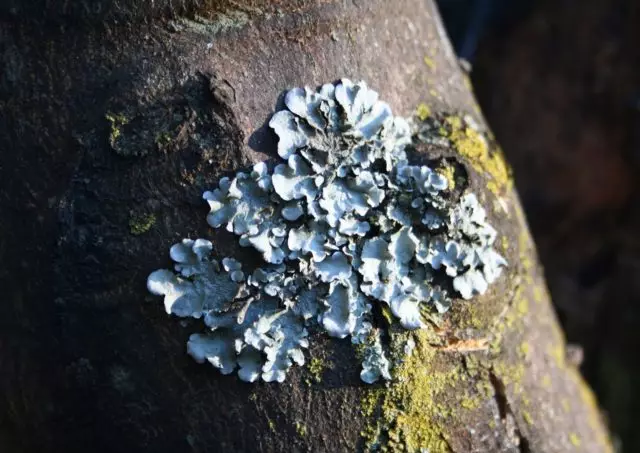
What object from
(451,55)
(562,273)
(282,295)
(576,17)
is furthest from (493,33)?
(282,295)

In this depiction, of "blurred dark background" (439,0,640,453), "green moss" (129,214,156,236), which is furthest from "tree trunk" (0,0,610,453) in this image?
"blurred dark background" (439,0,640,453)

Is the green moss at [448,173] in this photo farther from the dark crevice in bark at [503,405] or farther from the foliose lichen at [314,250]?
the dark crevice in bark at [503,405]

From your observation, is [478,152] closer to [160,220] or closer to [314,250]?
[314,250]

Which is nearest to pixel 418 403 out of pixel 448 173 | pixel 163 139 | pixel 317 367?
pixel 317 367

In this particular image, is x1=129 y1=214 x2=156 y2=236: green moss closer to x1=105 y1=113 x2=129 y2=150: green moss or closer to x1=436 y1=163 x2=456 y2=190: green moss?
x1=105 y1=113 x2=129 y2=150: green moss

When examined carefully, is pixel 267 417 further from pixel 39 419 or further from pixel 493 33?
pixel 493 33

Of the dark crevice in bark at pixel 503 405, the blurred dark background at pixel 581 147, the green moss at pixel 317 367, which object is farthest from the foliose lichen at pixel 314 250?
the blurred dark background at pixel 581 147
